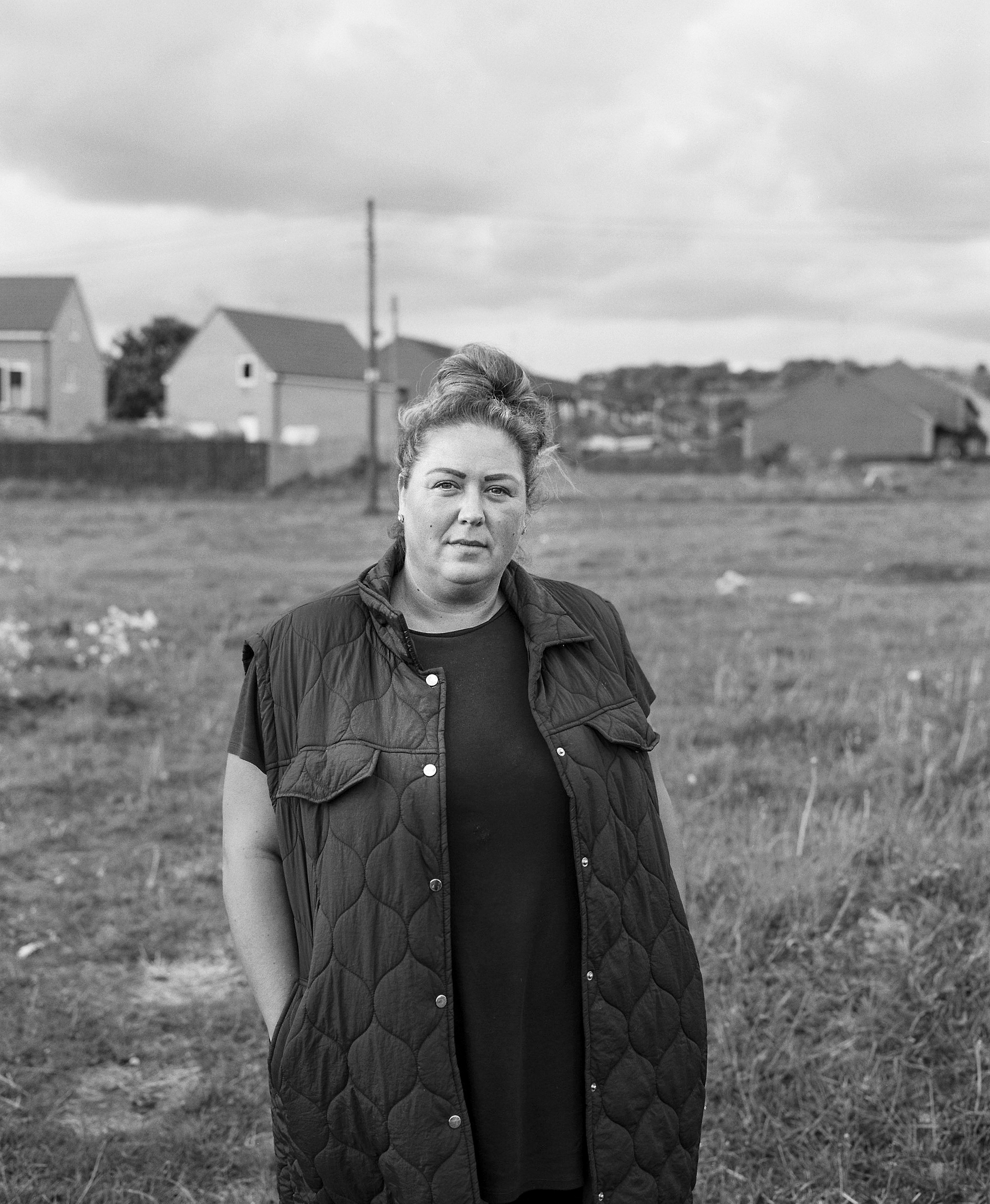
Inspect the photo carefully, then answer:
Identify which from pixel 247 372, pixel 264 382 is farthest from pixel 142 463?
pixel 247 372

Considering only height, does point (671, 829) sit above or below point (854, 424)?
below

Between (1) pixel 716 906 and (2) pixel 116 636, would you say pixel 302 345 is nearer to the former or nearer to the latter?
(2) pixel 116 636

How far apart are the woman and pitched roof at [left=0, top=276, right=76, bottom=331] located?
5060 centimetres

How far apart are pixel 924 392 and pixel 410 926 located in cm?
7546

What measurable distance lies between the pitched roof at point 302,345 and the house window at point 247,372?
62 cm

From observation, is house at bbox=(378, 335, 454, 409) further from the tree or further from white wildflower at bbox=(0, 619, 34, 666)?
white wildflower at bbox=(0, 619, 34, 666)

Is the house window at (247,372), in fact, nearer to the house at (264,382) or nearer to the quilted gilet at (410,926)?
the house at (264,382)

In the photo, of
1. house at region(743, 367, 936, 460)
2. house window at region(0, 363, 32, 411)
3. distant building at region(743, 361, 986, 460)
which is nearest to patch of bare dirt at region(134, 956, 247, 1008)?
house window at region(0, 363, 32, 411)

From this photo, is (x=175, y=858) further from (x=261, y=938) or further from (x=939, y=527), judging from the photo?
(x=939, y=527)

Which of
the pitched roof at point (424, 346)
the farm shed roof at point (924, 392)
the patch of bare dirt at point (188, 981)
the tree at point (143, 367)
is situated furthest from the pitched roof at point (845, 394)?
the patch of bare dirt at point (188, 981)

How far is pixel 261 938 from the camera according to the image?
256 cm

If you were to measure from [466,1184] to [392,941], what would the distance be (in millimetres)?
445

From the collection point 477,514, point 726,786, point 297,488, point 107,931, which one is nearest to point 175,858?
point 107,931

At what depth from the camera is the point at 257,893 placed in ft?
8.41
